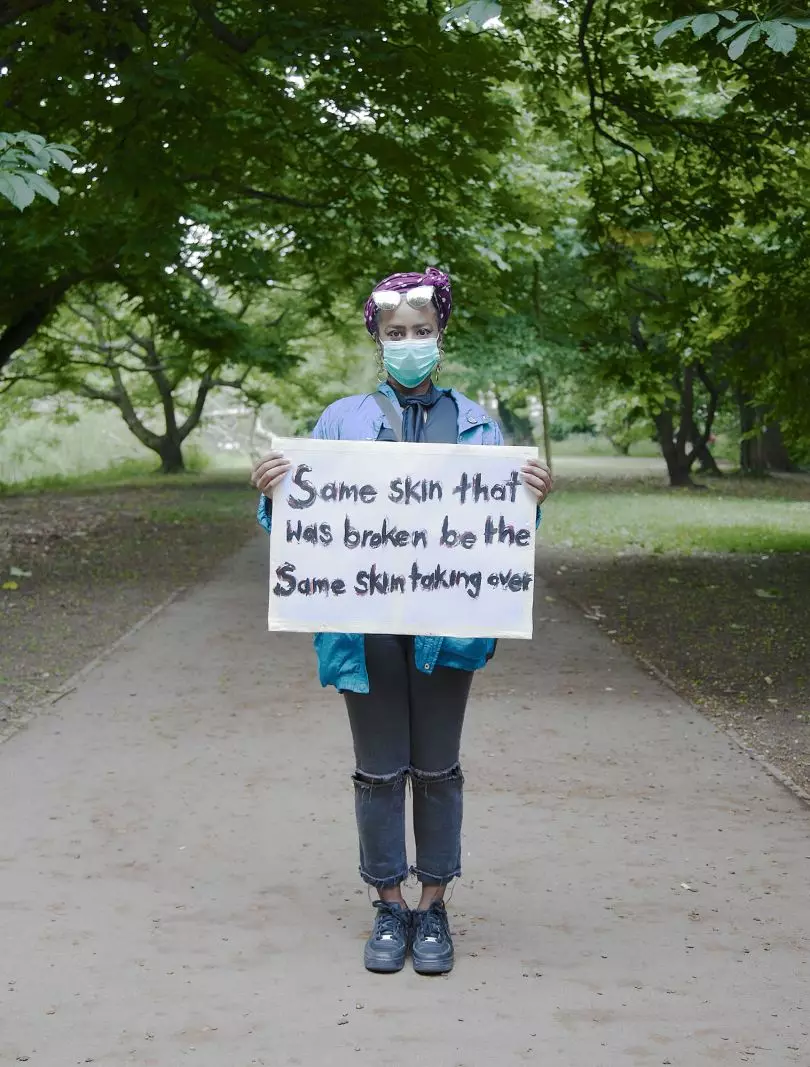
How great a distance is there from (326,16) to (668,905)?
9.47m

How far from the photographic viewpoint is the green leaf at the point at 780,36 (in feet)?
16.5

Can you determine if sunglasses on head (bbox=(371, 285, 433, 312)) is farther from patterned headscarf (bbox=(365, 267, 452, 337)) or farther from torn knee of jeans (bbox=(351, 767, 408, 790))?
torn knee of jeans (bbox=(351, 767, 408, 790))

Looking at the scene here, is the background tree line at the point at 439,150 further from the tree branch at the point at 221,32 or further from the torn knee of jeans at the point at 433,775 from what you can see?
the torn knee of jeans at the point at 433,775

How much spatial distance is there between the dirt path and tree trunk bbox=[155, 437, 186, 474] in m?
33.6

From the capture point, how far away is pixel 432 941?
4406 millimetres

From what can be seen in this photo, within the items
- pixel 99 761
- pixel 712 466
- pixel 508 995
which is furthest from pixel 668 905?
pixel 712 466

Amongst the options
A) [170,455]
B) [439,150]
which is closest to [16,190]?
[439,150]

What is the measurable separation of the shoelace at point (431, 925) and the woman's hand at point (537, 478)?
1349 mm

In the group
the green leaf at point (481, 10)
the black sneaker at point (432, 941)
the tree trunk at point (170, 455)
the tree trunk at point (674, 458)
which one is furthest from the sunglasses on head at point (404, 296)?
the tree trunk at point (170, 455)

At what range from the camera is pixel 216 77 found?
13289mm

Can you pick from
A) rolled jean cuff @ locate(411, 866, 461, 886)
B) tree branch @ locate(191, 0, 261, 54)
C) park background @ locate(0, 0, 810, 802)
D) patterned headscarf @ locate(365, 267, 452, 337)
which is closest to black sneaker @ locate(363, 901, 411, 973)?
rolled jean cuff @ locate(411, 866, 461, 886)

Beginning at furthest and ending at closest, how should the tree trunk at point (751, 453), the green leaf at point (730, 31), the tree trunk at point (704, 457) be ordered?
1. the tree trunk at point (751, 453)
2. the tree trunk at point (704, 457)
3. the green leaf at point (730, 31)

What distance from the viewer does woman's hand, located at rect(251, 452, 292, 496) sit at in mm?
4266

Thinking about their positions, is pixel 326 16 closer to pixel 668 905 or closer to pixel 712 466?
pixel 668 905
